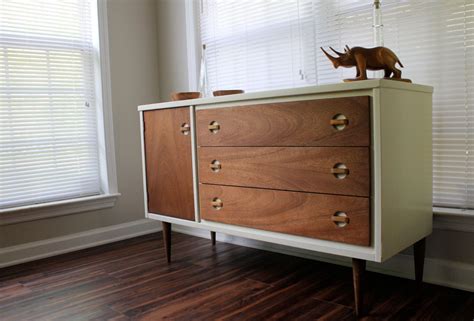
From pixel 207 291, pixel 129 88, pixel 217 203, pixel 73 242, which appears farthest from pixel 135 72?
pixel 207 291

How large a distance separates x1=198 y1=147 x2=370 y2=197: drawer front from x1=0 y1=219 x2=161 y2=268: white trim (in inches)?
44.4

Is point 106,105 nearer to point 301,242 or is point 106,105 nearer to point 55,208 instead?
point 55,208

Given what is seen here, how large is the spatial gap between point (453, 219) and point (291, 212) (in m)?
0.70

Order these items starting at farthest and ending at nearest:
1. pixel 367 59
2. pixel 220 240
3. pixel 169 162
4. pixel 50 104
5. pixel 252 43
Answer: pixel 220 240, pixel 50 104, pixel 252 43, pixel 169 162, pixel 367 59

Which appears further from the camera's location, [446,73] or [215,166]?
[215,166]

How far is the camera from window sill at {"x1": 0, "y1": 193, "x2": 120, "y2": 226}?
8.04ft

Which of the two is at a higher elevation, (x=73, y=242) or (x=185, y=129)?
(x=185, y=129)

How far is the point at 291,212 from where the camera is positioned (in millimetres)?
1713

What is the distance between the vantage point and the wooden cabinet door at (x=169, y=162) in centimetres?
215

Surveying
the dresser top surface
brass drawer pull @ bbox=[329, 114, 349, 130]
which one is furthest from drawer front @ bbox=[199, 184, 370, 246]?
the dresser top surface

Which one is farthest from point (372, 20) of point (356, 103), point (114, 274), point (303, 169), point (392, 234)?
point (114, 274)

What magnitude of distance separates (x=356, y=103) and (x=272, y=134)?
38 cm

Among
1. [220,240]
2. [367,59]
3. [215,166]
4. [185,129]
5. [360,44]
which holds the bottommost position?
[220,240]

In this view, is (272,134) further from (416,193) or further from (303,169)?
(416,193)
